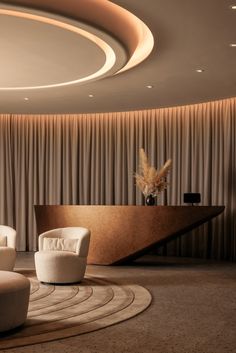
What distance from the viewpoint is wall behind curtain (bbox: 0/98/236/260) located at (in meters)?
9.13

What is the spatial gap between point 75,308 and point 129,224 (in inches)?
128

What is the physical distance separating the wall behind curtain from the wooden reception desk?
1472mm

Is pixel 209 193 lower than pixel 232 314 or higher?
higher

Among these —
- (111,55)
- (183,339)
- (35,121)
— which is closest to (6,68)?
(111,55)

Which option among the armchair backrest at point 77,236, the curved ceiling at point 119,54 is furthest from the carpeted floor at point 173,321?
the curved ceiling at point 119,54

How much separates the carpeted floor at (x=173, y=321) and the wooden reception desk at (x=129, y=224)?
616mm

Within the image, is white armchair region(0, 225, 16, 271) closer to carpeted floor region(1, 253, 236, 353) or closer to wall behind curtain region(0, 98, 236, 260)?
carpeted floor region(1, 253, 236, 353)

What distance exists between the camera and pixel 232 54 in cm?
610

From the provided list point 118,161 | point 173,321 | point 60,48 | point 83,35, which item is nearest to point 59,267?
point 173,321

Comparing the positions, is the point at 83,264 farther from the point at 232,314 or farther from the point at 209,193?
the point at 209,193

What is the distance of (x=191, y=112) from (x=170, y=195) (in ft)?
5.26

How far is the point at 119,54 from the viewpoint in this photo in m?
6.16

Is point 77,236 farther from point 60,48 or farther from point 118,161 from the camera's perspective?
point 118,161

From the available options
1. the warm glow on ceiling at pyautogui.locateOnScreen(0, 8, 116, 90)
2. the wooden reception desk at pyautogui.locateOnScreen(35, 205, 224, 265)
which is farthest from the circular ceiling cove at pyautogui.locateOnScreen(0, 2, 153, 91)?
the wooden reception desk at pyautogui.locateOnScreen(35, 205, 224, 265)
